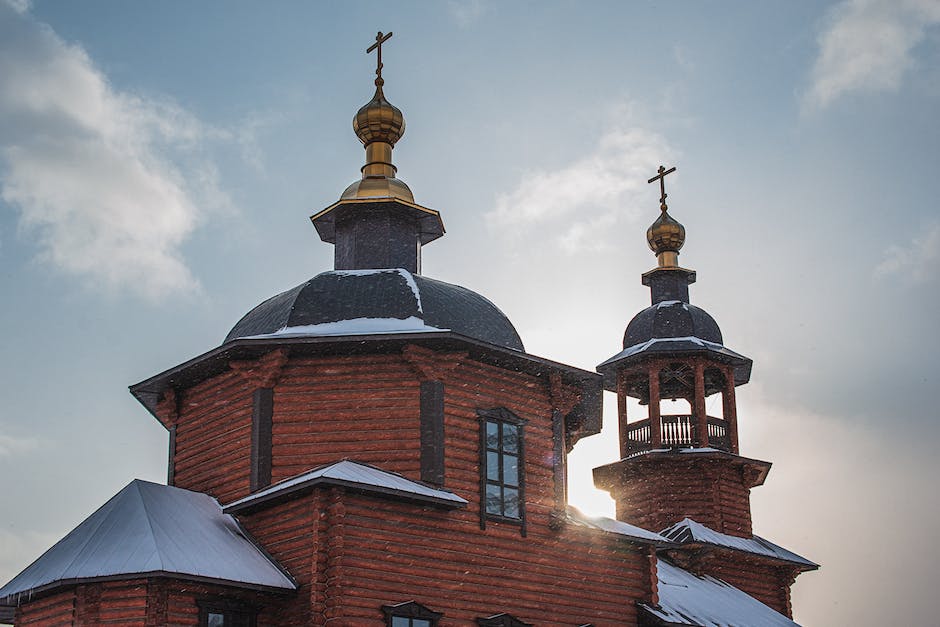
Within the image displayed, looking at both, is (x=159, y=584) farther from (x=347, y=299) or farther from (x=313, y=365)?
(x=347, y=299)

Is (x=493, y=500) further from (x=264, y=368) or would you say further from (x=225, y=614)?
(x=225, y=614)

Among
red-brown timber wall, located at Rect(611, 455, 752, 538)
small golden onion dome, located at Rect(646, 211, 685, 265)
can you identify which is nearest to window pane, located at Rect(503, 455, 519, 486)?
red-brown timber wall, located at Rect(611, 455, 752, 538)

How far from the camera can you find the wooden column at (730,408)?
26312 millimetres

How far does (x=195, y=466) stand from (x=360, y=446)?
3.03 meters

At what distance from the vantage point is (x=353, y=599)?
49.1 ft

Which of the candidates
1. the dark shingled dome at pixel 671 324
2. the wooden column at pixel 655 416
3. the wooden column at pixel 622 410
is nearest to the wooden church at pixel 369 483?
the wooden column at pixel 655 416

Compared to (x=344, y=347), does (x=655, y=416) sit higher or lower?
higher

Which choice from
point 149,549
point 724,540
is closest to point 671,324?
point 724,540

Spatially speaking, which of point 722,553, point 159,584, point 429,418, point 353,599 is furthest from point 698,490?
point 159,584

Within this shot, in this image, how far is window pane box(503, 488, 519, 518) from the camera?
17.5 metres

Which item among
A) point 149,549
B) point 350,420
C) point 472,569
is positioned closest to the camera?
point 149,549

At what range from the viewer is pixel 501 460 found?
58.1ft

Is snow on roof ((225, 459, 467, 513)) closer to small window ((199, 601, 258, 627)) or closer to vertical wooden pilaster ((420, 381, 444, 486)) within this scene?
vertical wooden pilaster ((420, 381, 444, 486))

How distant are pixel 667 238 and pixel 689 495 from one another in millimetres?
6549
